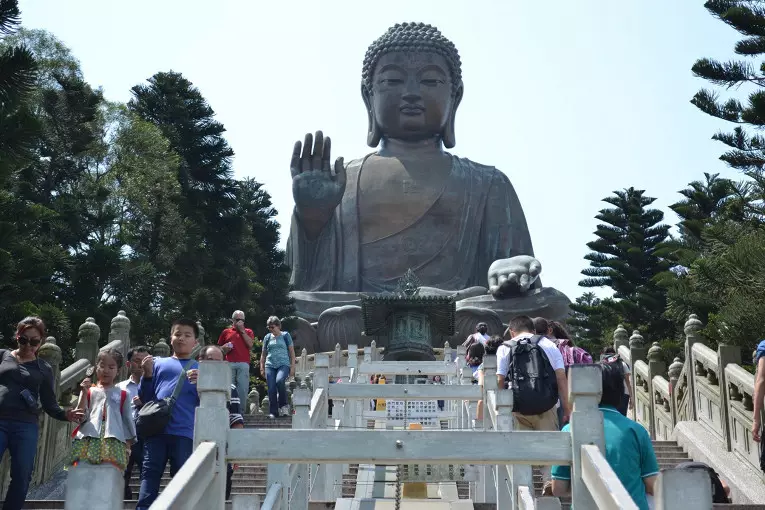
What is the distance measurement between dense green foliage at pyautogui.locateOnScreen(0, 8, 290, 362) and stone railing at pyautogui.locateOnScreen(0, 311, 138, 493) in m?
2.92

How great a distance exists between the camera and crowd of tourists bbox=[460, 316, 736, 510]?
10.1ft

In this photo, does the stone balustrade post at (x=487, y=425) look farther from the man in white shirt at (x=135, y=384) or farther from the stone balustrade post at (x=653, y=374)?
the stone balustrade post at (x=653, y=374)

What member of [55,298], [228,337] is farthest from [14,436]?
[55,298]

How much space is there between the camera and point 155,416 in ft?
13.9

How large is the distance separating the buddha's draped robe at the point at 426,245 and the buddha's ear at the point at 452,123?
41.2 inches

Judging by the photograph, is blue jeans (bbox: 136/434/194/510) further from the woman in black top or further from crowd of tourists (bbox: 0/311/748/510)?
the woman in black top

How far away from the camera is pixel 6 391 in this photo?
4.62 metres

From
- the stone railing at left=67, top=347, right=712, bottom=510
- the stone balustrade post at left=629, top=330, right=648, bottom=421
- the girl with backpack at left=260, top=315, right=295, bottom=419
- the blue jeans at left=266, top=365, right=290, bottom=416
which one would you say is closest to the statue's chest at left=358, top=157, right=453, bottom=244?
the stone balustrade post at left=629, top=330, right=648, bottom=421

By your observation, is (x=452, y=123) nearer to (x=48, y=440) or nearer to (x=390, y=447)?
(x=48, y=440)

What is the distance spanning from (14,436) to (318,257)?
18.5 m

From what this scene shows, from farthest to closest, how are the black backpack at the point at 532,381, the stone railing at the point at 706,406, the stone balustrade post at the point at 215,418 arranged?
the stone railing at the point at 706,406
the black backpack at the point at 532,381
the stone balustrade post at the point at 215,418

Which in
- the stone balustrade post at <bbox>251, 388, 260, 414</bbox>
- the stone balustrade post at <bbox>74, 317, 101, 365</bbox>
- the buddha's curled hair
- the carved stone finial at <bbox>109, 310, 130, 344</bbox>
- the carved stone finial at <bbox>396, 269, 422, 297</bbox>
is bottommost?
the stone balustrade post at <bbox>74, 317, 101, 365</bbox>

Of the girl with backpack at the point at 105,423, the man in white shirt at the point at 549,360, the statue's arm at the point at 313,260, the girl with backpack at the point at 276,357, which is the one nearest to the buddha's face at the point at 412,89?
the statue's arm at the point at 313,260

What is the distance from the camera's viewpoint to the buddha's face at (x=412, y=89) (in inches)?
924
